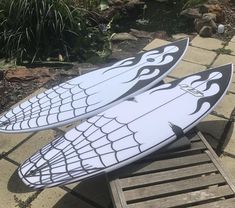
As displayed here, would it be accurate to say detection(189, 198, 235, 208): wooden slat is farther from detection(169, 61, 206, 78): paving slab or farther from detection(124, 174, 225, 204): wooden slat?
detection(169, 61, 206, 78): paving slab

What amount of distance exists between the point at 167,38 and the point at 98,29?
73 cm

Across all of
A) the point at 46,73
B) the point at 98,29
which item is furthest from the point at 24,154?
the point at 98,29

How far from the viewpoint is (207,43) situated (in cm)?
460

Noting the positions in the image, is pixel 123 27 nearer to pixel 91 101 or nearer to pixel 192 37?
pixel 192 37

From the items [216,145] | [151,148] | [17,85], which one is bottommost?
[17,85]

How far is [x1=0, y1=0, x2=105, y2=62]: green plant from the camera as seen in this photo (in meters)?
4.11

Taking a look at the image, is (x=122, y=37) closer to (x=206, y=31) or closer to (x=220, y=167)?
(x=206, y=31)

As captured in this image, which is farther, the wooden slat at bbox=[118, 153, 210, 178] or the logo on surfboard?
the logo on surfboard

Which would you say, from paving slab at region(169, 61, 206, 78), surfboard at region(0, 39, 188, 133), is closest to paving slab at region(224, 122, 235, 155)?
surfboard at region(0, 39, 188, 133)

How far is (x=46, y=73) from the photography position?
3.94 metres

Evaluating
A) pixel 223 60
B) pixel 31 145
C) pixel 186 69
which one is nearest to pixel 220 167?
pixel 31 145

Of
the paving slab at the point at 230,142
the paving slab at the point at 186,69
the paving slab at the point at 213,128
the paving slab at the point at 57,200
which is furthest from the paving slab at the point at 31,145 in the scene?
the paving slab at the point at 186,69

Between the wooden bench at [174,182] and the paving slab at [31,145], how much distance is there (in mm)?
750

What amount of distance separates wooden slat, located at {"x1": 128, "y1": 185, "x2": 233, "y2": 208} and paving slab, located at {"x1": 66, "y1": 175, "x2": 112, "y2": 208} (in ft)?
1.17
